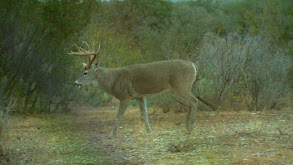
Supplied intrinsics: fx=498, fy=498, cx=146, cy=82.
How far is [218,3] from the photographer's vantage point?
50.2m

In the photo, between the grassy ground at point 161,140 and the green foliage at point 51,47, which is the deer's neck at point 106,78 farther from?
the green foliage at point 51,47

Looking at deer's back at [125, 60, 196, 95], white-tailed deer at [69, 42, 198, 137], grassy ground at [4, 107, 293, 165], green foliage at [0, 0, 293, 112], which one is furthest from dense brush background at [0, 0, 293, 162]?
deer's back at [125, 60, 196, 95]

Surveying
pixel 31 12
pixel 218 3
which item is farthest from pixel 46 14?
pixel 218 3

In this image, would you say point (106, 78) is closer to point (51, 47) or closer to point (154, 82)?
point (154, 82)

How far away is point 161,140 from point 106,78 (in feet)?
7.89

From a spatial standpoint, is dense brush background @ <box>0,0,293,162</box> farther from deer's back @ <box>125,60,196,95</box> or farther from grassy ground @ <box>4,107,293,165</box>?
deer's back @ <box>125,60,196,95</box>

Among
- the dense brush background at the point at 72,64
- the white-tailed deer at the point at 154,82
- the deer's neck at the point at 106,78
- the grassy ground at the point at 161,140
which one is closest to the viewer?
the grassy ground at the point at 161,140

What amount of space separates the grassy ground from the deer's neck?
111 cm

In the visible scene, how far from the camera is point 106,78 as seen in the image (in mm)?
11898

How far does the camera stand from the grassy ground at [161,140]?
8438 mm

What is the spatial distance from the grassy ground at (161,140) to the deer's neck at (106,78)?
1.11m

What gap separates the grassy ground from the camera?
8.44 m

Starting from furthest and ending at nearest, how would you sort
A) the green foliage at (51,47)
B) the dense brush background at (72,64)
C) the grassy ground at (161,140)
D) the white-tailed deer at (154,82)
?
the dense brush background at (72,64) → the green foliage at (51,47) → the white-tailed deer at (154,82) → the grassy ground at (161,140)

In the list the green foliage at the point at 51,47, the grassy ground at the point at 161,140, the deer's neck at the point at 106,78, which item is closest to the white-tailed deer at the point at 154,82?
the deer's neck at the point at 106,78
